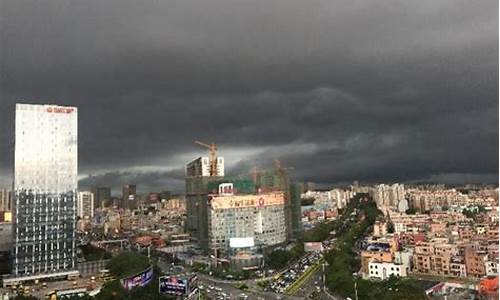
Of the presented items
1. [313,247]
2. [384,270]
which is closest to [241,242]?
[313,247]

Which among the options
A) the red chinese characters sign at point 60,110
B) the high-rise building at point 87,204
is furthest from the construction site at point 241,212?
the high-rise building at point 87,204

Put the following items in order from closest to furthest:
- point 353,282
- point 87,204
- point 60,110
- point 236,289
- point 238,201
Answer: point 353,282 < point 236,289 < point 60,110 < point 238,201 < point 87,204

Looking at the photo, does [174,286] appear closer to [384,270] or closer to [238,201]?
[384,270]

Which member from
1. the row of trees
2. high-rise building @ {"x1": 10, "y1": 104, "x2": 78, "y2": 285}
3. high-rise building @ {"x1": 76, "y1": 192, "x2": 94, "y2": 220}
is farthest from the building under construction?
high-rise building @ {"x1": 76, "y1": 192, "x2": 94, "y2": 220}

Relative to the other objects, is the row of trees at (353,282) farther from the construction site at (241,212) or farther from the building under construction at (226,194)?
the building under construction at (226,194)

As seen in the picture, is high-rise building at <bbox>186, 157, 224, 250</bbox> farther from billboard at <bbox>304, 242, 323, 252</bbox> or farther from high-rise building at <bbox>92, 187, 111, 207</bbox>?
high-rise building at <bbox>92, 187, 111, 207</bbox>

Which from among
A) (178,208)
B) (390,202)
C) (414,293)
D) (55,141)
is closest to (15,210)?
(55,141)

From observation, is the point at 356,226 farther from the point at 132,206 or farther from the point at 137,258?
the point at 132,206
